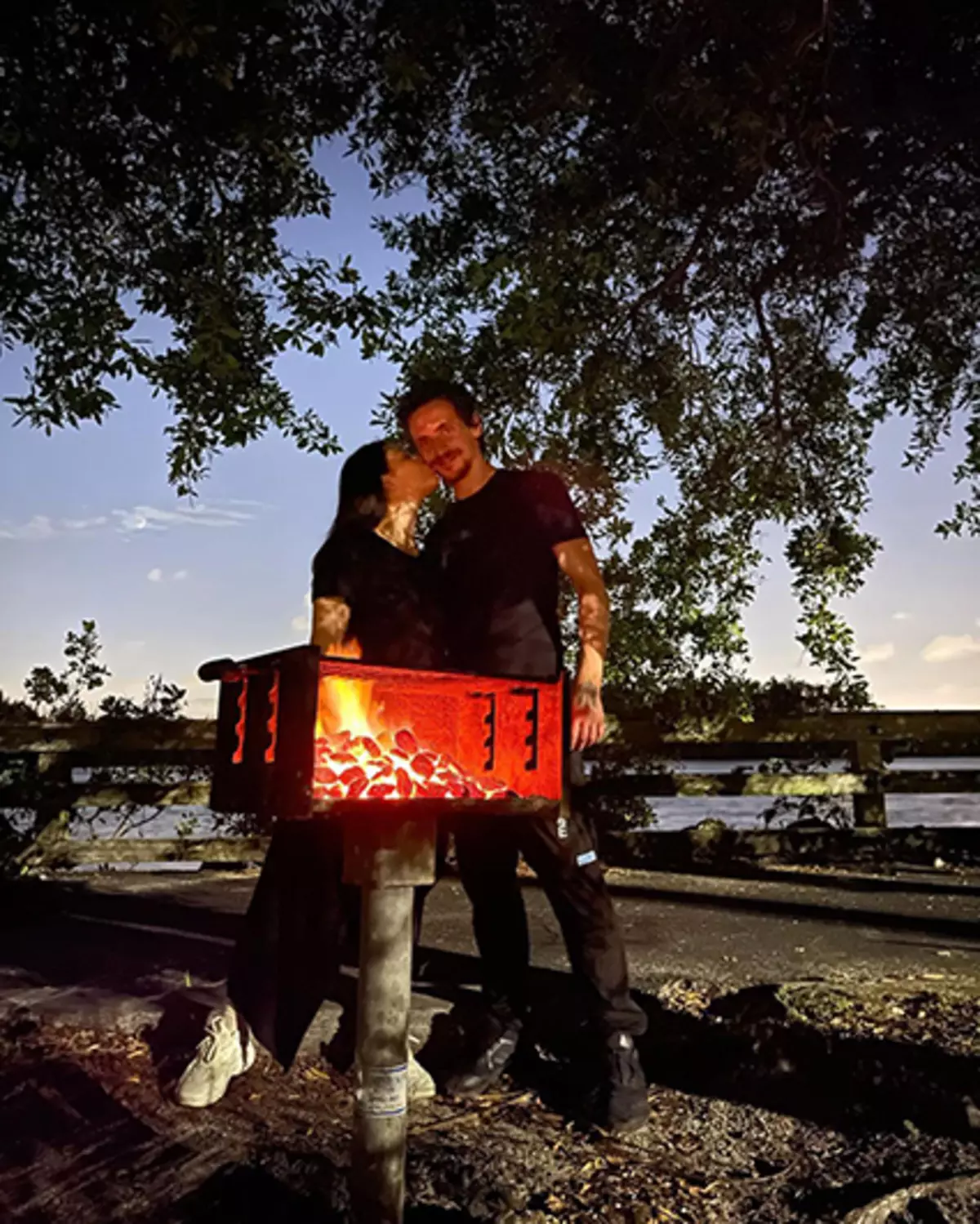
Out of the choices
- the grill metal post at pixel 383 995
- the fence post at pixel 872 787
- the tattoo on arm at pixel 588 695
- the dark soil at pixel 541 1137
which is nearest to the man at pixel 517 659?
the tattoo on arm at pixel 588 695

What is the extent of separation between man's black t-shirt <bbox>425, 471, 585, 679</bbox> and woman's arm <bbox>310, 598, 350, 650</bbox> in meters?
0.40

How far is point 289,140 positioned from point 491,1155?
575 cm

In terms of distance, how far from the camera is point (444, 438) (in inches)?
137

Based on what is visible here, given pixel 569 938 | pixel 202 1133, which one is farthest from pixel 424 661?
pixel 202 1133

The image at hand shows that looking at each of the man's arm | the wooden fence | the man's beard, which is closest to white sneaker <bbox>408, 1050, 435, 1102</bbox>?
the man's arm

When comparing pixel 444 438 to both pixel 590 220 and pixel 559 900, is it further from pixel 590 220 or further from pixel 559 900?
pixel 590 220

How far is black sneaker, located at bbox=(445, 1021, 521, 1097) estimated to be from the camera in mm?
3354

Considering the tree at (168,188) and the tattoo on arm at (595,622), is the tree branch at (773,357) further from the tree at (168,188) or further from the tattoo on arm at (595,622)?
the tattoo on arm at (595,622)

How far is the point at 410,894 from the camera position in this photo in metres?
2.35

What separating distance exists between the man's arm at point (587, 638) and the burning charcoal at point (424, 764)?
3.01ft

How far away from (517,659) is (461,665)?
22 centimetres

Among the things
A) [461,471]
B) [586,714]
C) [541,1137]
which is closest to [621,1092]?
[541,1137]

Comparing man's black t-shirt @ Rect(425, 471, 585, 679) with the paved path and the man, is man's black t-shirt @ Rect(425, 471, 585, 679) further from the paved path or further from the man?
the paved path

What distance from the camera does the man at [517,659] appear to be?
3.22 meters
